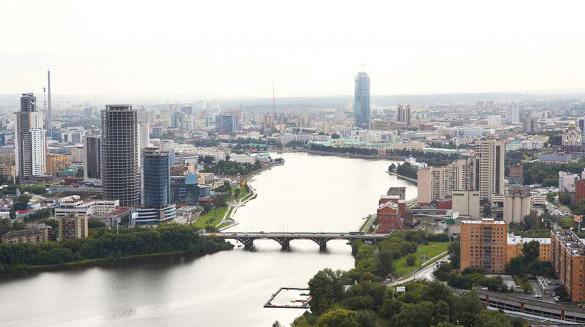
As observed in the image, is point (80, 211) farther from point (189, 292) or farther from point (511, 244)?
point (511, 244)

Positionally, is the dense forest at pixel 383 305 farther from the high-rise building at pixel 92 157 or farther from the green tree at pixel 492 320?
the high-rise building at pixel 92 157

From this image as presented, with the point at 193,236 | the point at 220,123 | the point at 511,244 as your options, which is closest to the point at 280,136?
the point at 220,123

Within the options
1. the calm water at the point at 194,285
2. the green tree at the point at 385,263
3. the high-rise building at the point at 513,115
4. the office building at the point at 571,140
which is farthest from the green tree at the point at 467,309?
the high-rise building at the point at 513,115

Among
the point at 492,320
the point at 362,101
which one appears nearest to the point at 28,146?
the point at 492,320

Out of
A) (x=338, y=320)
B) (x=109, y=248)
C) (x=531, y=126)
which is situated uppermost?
(x=531, y=126)

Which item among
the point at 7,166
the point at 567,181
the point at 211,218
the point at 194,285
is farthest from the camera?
the point at 7,166

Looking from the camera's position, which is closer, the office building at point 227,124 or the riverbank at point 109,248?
the riverbank at point 109,248

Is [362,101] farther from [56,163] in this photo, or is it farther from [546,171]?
[546,171]
